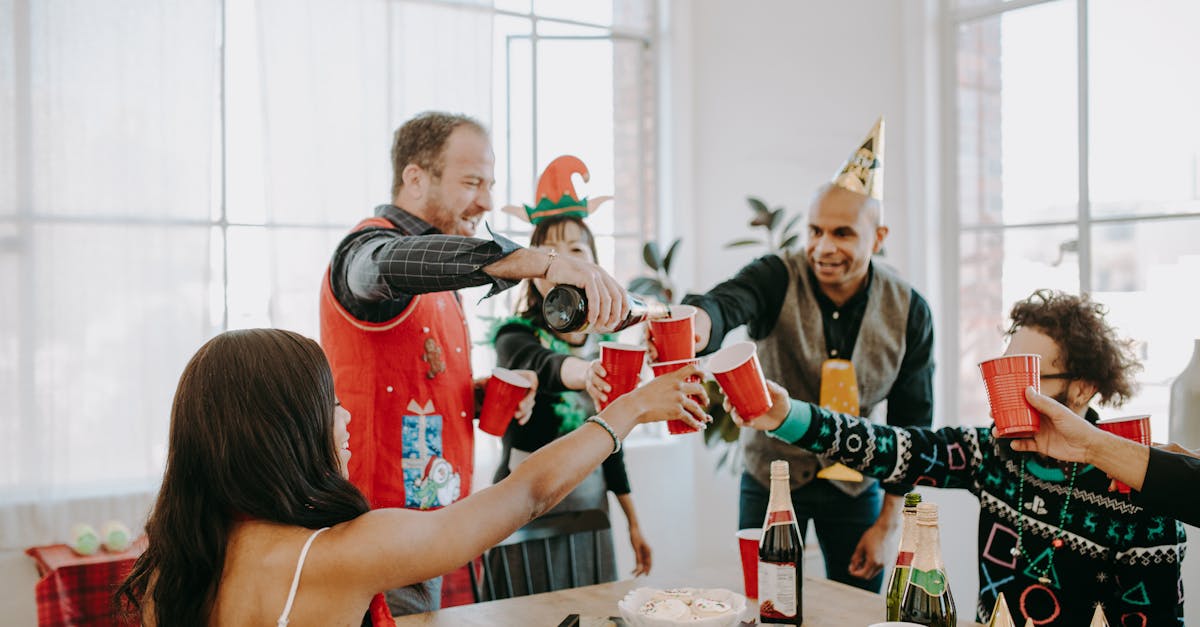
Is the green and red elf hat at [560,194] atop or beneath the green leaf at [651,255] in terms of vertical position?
atop

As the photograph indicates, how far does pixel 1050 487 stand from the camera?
1926mm

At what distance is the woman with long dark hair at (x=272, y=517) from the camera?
4.31 feet

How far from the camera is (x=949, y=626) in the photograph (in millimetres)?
1573

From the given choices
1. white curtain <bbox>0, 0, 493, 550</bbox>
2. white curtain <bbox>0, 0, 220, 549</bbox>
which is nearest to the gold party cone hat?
white curtain <bbox>0, 0, 493, 550</bbox>

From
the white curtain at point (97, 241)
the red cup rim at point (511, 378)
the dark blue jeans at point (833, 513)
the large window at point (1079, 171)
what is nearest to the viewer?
the red cup rim at point (511, 378)

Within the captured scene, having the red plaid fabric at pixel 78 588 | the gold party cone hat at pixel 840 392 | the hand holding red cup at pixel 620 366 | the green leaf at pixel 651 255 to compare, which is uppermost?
the green leaf at pixel 651 255

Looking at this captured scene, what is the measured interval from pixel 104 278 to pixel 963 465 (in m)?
2.61

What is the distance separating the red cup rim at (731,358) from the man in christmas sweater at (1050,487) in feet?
0.62

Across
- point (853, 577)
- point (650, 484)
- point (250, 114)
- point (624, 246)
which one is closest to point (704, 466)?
point (650, 484)

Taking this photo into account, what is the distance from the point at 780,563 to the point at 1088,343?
76 centimetres

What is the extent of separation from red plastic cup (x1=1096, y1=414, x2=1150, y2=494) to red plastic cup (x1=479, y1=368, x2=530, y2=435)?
1.10 metres

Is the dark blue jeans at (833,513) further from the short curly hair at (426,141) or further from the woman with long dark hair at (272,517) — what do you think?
the woman with long dark hair at (272,517)

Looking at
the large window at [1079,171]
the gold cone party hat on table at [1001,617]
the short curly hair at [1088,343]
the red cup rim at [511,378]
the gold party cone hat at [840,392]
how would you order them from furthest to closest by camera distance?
the large window at [1079,171] < the gold party cone hat at [840,392] < the red cup rim at [511,378] < the short curly hair at [1088,343] < the gold cone party hat on table at [1001,617]

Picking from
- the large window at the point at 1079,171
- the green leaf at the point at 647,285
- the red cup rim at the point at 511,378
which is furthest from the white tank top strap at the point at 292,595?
the large window at the point at 1079,171
